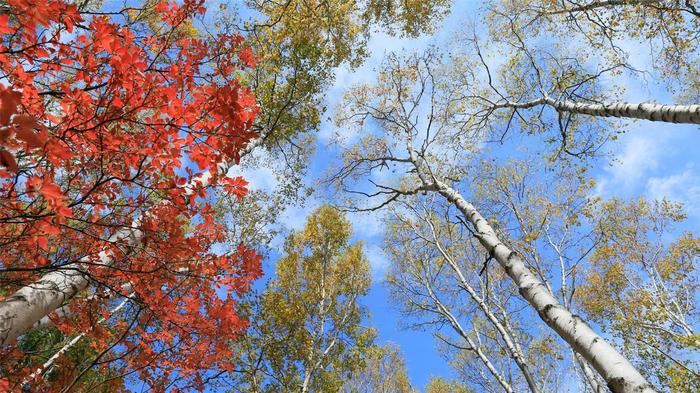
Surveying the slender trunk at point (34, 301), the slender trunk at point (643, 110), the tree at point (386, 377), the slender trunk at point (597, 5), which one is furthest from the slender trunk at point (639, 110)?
the tree at point (386, 377)

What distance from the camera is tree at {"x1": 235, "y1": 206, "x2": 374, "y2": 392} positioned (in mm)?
8609

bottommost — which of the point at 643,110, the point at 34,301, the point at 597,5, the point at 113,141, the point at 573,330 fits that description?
the point at 34,301

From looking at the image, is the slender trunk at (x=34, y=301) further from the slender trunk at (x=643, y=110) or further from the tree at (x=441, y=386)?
the tree at (x=441, y=386)

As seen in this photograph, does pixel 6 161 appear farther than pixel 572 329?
No

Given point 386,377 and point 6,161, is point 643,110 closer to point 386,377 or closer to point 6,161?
point 6,161

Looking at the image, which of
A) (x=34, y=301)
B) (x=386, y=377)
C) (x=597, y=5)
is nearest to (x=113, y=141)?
(x=34, y=301)

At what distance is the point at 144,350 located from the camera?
364 cm

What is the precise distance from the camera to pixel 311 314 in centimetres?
977

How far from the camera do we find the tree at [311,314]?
8609 mm

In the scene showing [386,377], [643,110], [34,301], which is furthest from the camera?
[386,377]

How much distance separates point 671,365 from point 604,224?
4.82 m

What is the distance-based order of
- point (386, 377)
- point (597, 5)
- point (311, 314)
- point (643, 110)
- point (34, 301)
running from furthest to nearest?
point (386, 377), point (311, 314), point (597, 5), point (643, 110), point (34, 301)

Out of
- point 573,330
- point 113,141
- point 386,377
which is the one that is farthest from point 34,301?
point 386,377

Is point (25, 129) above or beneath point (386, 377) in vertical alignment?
beneath
